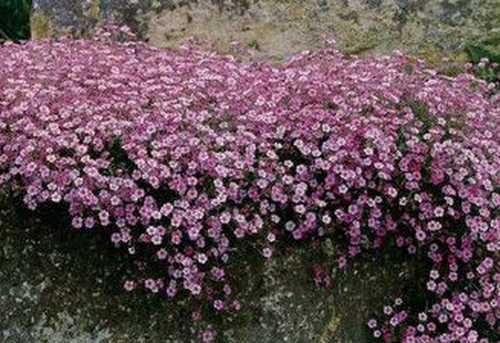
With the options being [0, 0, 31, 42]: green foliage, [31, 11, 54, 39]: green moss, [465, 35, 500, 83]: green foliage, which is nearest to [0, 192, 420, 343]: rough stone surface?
[465, 35, 500, 83]: green foliage

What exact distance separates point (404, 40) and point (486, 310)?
8.76ft

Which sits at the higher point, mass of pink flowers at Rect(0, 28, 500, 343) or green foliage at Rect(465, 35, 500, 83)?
mass of pink flowers at Rect(0, 28, 500, 343)

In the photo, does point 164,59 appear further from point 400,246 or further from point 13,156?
point 400,246

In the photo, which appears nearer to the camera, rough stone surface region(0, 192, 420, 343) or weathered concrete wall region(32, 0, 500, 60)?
rough stone surface region(0, 192, 420, 343)

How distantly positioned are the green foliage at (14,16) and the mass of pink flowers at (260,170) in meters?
4.58

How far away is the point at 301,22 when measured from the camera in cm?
621

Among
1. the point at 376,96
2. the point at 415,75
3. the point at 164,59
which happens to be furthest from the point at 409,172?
the point at 164,59

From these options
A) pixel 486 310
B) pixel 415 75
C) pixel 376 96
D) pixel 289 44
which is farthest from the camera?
pixel 289 44

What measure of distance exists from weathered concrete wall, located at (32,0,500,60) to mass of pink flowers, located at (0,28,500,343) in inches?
72.2

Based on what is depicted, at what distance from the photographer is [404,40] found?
6.15 meters

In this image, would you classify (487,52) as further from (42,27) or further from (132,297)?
(132,297)

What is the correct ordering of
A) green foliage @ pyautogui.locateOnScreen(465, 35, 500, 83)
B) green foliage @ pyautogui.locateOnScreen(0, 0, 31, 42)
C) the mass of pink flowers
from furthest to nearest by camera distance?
1. green foliage @ pyautogui.locateOnScreen(0, 0, 31, 42)
2. green foliage @ pyautogui.locateOnScreen(465, 35, 500, 83)
3. the mass of pink flowers

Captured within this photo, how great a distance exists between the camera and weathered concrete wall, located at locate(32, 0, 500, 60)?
6.14 meters

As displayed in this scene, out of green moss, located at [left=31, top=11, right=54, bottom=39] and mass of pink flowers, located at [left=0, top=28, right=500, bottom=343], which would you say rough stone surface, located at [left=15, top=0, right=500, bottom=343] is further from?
green moss, located at [left=31, top=11, right=54, bottom=39]
